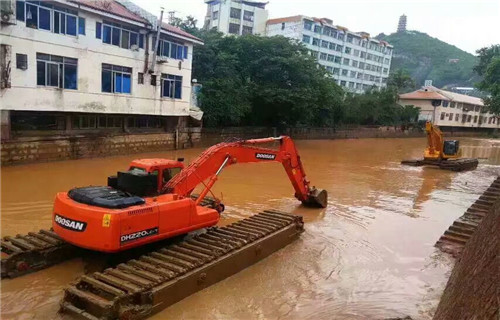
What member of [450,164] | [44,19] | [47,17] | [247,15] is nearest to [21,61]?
[44,19]

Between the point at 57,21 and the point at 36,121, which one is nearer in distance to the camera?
the point at 57,21

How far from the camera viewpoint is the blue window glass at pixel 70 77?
1726cm

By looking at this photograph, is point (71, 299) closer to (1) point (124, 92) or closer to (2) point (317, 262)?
(2) point (317, 262)

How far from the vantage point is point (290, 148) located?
10352 mm

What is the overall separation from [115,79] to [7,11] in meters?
5.51

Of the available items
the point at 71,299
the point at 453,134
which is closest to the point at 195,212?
the point at 71,299

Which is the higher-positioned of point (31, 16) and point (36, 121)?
point (31, 16)

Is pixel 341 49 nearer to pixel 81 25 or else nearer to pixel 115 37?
pixel 115 37

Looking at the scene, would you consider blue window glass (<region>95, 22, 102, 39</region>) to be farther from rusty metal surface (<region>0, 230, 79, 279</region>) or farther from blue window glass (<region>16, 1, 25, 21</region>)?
rusty metal surface (<region>0, 230, 79, 279</region>)

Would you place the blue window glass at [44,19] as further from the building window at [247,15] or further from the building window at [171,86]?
the building window at [247,15]

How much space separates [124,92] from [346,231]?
45.6ft

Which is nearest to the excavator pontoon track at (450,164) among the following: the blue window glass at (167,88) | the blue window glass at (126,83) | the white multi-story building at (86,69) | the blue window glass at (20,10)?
the white multi-story building at (86,69)

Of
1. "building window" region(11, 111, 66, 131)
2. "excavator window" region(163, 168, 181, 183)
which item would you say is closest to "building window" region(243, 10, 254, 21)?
"building window" region(11, 111, 66, 131)

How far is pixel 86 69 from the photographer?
1789 centimetres
